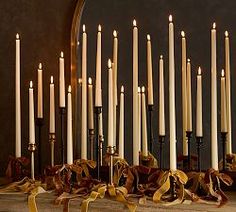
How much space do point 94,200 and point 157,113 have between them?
0.28 metres

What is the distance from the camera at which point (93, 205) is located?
0.85 meters

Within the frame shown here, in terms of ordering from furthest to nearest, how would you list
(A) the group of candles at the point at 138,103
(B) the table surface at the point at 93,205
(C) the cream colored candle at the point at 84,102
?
1. (C) the cream colored candle at the point at 84,102
2. (A) the group of candles at the point at 138,103
3. (B) the table surface at the point at 93,205

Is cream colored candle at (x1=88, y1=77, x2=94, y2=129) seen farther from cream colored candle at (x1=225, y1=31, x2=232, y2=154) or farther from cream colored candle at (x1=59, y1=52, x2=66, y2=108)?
cream colored candle at (x1=225, y1=31, x2=232, y2=154)

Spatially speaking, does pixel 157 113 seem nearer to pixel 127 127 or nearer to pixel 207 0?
pixel 127 127

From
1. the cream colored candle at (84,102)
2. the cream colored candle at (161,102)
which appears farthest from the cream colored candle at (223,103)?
the cream colored candle at (84,102)

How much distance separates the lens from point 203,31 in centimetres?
104

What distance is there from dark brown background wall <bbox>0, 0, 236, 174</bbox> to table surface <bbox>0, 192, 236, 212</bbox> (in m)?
0.20

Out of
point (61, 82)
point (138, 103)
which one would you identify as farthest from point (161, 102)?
point (61, 82)

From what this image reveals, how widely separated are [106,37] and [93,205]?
423 millimetres

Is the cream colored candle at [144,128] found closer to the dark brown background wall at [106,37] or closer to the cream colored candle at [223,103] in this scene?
the dark brown background wall at [106,37]

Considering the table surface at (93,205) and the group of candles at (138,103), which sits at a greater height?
the group of candles at (138,103)

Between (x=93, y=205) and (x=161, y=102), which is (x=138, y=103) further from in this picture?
(x=93, y=205)

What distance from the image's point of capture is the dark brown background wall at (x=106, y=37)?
40.4 inches

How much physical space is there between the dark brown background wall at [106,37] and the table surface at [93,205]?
0.65ft
